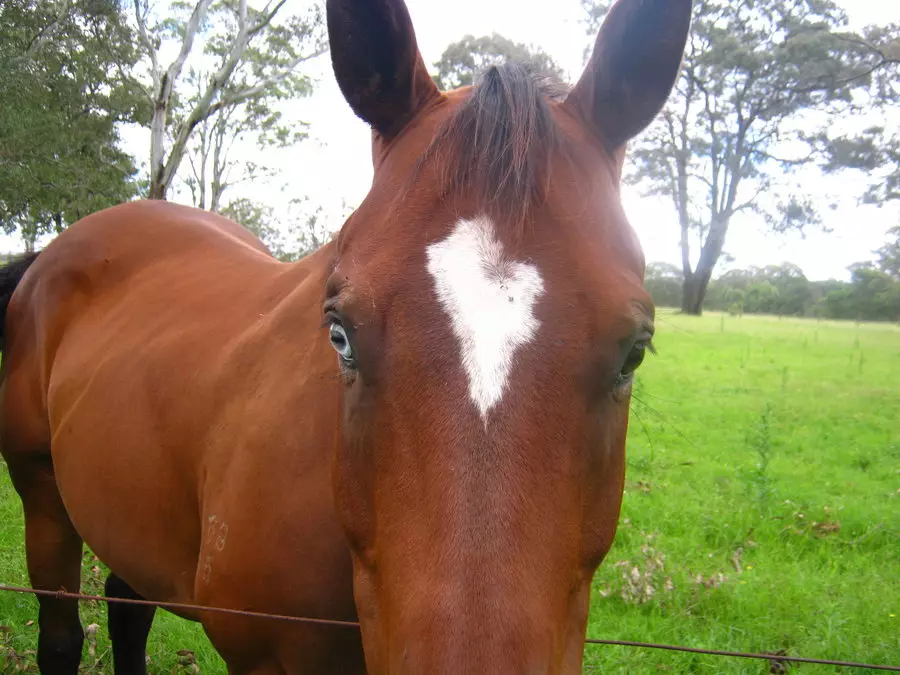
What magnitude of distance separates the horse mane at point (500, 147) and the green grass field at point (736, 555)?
899mm

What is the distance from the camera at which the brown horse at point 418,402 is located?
1.05 meters

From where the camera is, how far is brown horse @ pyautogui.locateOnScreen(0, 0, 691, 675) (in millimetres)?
1053

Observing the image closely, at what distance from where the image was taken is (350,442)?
1363mm

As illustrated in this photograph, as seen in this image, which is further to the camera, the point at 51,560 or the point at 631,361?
the point at 51,560

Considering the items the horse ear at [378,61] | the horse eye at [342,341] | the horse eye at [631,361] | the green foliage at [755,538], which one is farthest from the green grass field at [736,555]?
the horse ear at [378,61]

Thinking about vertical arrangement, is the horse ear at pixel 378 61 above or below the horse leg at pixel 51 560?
above

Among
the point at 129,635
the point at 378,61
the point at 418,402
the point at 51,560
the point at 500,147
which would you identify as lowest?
the point at 129,635

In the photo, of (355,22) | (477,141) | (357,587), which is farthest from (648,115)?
(357,587)

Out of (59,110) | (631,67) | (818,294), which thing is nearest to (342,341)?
(631,67)

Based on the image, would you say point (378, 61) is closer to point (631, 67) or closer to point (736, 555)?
point (631, 67)

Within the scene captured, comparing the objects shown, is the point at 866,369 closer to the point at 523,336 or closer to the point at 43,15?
the point at 523,336

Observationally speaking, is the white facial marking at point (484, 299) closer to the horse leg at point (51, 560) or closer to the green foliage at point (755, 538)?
the green foliage at point (755, 538)

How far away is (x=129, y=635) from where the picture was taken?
10.0 ft

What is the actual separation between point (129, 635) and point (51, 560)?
1.71ft
